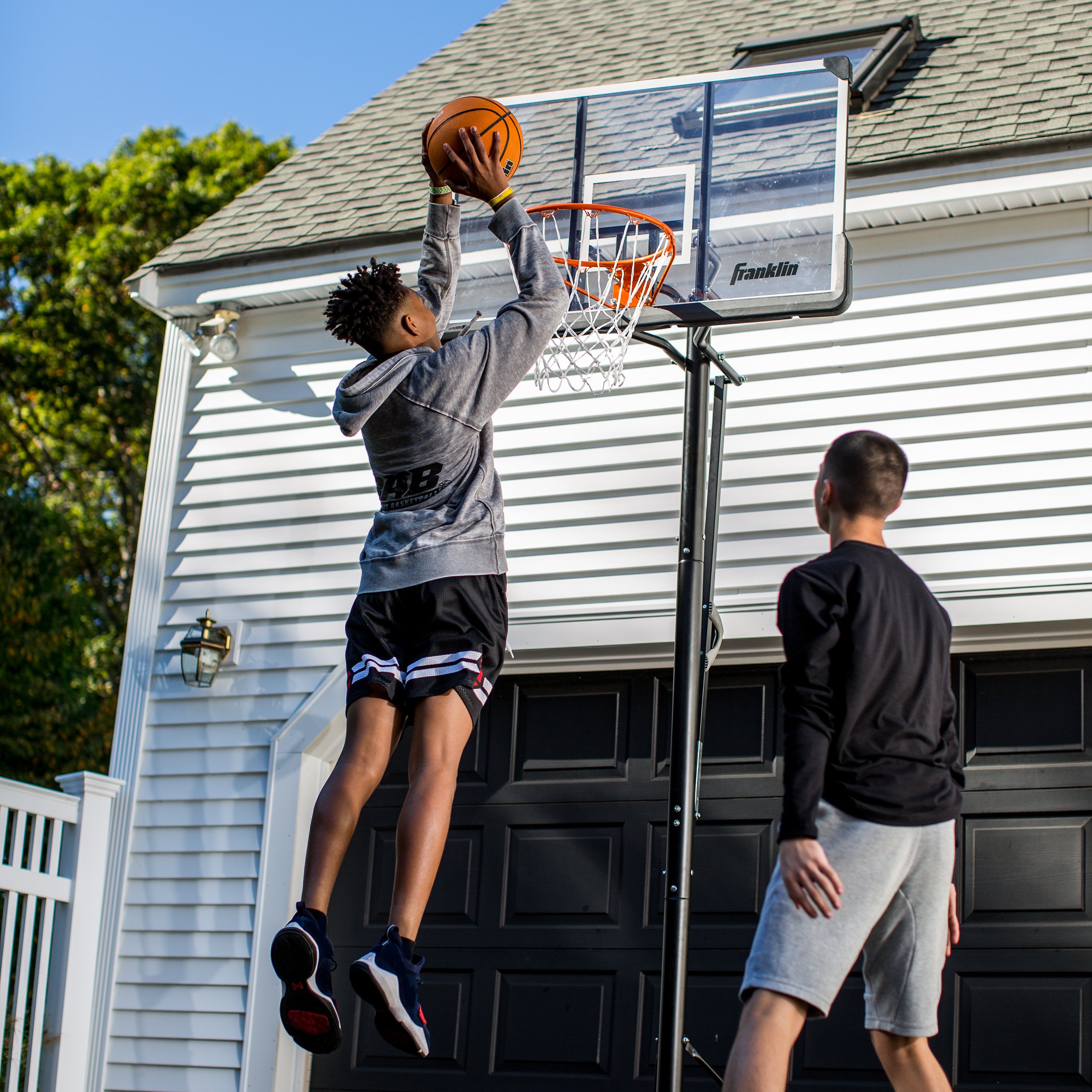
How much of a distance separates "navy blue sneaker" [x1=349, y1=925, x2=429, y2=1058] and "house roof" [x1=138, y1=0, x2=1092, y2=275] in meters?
4.57

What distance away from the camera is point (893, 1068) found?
316cm

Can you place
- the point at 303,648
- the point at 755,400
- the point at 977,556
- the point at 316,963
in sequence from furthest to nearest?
the point at 303,648 → the point at 755,400 → the point at 977,556 → the point at 316,963

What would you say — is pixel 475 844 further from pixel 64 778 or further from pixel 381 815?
pixel 64 778

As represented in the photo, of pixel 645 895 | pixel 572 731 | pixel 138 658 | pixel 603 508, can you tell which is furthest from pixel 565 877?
pixel 138 658

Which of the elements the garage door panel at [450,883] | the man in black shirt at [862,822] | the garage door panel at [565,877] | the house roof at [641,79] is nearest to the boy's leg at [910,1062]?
the man in black shirt at [862,822]

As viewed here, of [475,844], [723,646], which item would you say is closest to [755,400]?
[723,646]

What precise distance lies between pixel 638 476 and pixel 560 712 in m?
1.24

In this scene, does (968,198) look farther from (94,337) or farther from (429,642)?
(94,337)

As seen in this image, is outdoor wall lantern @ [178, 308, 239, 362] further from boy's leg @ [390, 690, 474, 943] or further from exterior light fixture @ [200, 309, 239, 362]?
boy's leg @ [390, 690, 474, 943]

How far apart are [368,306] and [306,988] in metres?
1.86

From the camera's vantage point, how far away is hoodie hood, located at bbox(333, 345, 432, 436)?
382 cm

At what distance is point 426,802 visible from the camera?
141 inches

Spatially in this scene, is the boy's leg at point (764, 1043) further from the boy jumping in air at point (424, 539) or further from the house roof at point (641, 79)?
the house roof at point (641, 79)

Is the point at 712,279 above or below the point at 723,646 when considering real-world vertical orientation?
above
